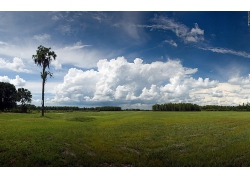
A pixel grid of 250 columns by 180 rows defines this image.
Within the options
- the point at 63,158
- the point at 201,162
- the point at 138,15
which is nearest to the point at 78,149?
the point at 63,158

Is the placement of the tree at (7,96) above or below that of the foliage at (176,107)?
above

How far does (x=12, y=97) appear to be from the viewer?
49562 millimetres

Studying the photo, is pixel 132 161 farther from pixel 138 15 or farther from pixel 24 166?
pixel 138 15

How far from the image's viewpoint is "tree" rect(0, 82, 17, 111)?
47.8m

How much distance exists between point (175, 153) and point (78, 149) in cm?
466

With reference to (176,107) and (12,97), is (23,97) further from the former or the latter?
(176,107)

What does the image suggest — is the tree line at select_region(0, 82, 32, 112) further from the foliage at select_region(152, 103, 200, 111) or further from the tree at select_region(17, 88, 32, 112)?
the foliage at select_region(152, 103, 200, 111)

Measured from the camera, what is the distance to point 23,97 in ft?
164

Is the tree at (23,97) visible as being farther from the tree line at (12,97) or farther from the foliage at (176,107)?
the foliage at (176,107)

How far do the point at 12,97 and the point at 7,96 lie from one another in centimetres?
115

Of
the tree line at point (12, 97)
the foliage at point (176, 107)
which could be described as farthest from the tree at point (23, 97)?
the foliage at point (176, 107)

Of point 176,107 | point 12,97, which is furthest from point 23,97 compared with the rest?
point 176,107

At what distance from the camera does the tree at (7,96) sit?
1881 inches

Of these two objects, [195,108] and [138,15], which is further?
[195,108]
